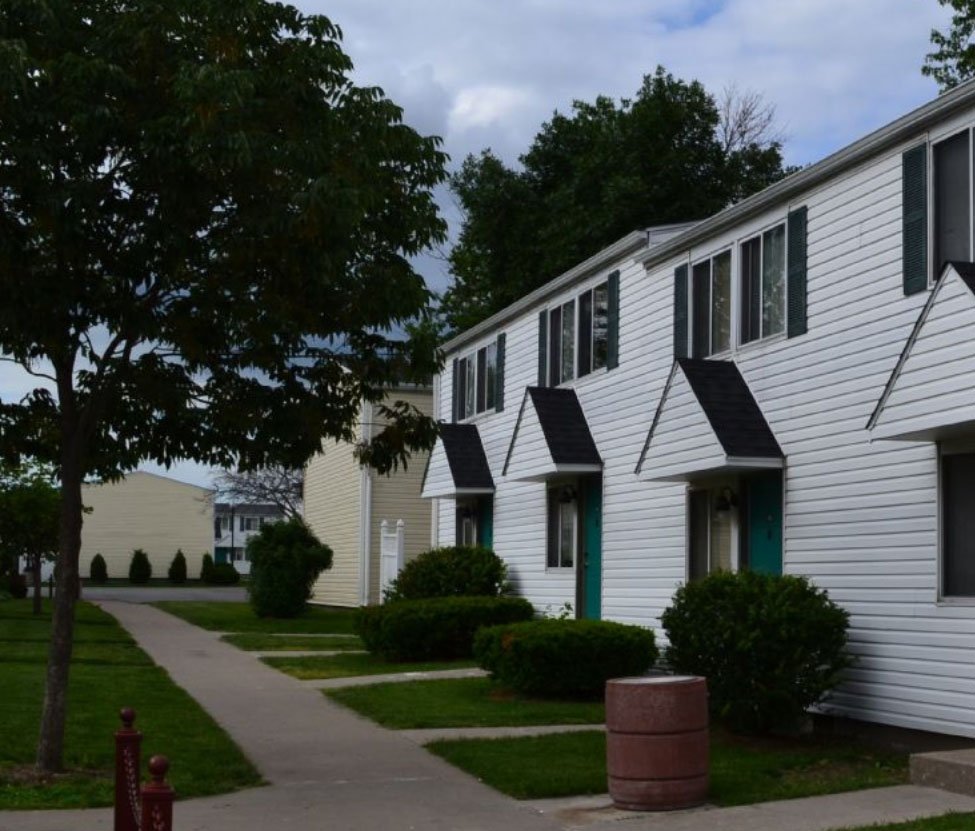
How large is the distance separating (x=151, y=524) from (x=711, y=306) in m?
63.8

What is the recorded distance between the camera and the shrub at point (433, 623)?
2088cm

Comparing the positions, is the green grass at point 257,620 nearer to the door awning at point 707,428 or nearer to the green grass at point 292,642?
the green grass at point 292,642

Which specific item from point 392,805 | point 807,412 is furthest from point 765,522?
point 392,805

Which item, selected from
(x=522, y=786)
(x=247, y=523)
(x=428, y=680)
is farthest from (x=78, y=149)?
(x=247, y=523)

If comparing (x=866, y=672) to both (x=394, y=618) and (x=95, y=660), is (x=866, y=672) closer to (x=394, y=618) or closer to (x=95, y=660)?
(x=394, y=618)

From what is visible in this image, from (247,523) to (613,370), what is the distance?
90050 mm

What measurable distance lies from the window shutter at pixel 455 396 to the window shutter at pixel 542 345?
16.7 feet

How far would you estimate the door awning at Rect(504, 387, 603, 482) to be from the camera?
66.8 feet

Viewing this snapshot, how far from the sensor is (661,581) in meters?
18.0

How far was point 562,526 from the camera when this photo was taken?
21906 millimetres

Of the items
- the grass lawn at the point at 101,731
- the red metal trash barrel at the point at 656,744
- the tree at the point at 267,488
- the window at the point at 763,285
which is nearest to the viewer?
the red metal trash barrel at the point at 656,744

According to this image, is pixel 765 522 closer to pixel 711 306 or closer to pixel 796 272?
pixel 796 272

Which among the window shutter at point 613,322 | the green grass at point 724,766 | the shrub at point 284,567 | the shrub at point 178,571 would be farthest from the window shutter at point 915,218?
the shrub at point 178,571

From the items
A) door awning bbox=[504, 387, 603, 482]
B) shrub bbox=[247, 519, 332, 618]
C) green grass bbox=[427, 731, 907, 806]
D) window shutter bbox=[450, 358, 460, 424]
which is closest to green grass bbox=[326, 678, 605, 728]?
green grass bbox=[427, 731, 907, 806]
